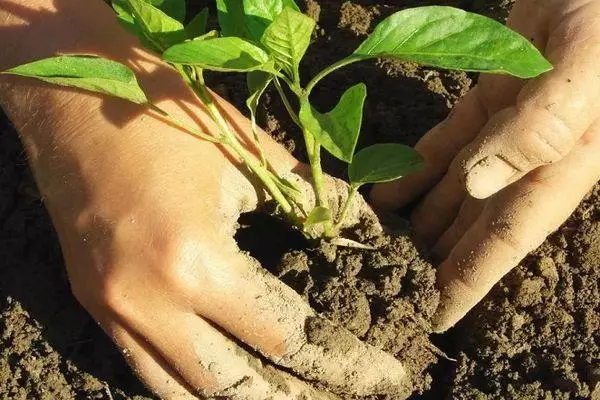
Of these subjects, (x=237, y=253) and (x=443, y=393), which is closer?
(x=237, y=253)

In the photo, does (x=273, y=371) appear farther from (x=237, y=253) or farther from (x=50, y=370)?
(x=50, y=370)

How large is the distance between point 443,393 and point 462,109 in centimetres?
67

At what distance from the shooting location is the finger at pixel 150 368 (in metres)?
1.42

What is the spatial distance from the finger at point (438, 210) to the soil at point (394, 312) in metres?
0.14

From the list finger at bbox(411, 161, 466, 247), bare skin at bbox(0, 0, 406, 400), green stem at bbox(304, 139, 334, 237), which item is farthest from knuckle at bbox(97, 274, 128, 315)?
finger at bbox(411, 161, 466, 247)

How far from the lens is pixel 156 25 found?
4.07 feet

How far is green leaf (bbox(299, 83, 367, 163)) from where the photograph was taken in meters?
1.17

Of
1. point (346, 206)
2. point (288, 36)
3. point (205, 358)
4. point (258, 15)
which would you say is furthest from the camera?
point (346, 206)

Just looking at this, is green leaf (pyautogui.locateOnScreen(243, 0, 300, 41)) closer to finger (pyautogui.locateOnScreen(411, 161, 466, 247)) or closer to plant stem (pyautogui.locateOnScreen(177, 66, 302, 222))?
plant stem (pyautogui.locateOnScreen(177, 66, 302, 222))

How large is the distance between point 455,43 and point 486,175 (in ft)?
0.92

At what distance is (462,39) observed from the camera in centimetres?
117

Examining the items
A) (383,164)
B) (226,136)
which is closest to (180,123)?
(226,136)

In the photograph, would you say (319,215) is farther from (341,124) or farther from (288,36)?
(288,36)

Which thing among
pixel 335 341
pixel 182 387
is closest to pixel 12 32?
pixel 182 387
